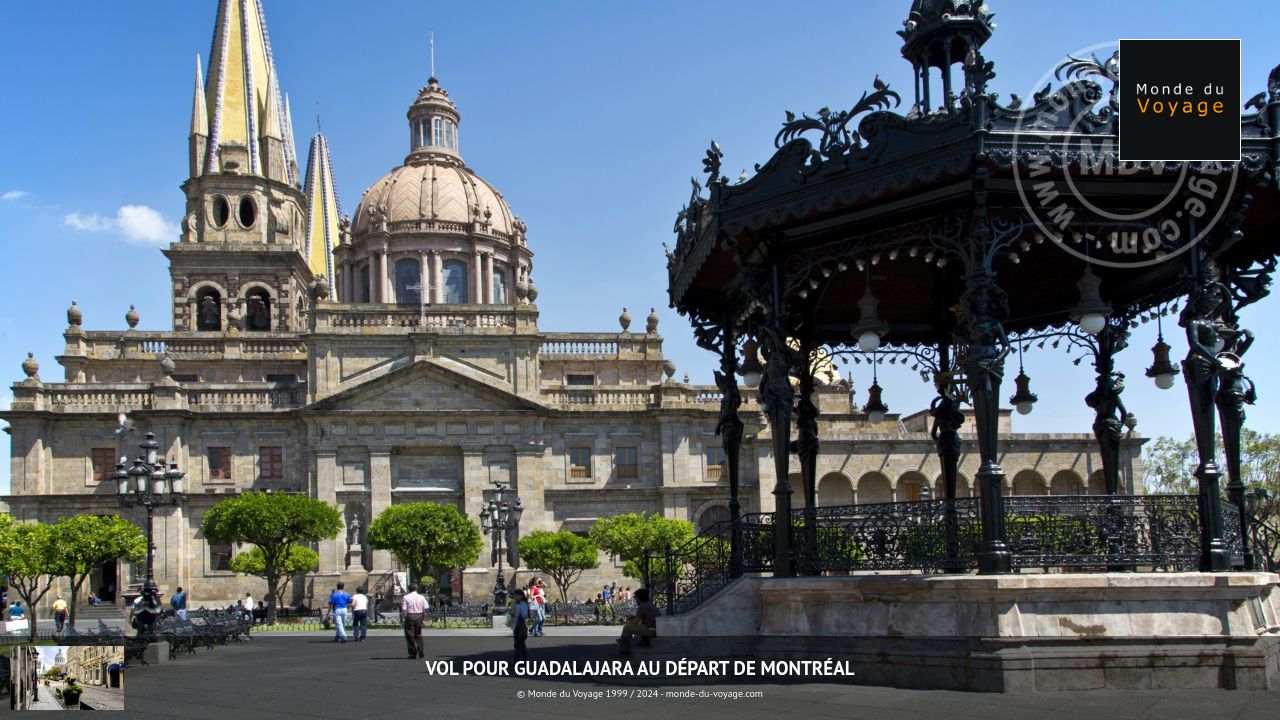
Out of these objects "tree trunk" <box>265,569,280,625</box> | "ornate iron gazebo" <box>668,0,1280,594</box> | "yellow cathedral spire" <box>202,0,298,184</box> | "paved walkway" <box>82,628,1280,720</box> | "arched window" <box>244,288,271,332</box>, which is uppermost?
"yellow cathedral spire" <box>202,0,298,184</box>

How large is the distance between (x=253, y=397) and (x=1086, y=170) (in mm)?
42575

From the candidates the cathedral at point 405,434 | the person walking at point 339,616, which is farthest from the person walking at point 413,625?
the cathedral at point 405,434

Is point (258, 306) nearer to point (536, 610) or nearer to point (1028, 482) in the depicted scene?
point (536, 610)

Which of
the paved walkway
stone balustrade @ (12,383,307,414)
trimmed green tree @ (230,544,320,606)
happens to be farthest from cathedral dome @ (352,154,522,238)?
the paved walkway

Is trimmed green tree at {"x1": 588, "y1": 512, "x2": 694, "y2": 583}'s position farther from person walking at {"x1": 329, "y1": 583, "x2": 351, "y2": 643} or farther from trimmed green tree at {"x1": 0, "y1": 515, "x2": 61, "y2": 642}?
trimmed green tree at {"x1": 0, "y1": 515, "x2": 61, "y2": 642}

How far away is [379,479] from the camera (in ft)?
152

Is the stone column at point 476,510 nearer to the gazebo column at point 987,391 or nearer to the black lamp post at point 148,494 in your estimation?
the black lamp post at point 148,494

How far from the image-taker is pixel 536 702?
10680 mm

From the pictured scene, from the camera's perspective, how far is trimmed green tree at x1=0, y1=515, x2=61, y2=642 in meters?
27.1

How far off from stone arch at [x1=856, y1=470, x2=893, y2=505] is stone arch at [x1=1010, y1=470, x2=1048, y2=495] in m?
5.15

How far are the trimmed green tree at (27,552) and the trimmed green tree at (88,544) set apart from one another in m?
0.22

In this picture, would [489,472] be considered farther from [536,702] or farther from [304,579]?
[536,702]

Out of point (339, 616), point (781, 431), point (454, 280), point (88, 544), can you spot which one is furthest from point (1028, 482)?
point (781, 431)

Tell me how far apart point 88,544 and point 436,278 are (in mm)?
25688
